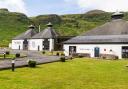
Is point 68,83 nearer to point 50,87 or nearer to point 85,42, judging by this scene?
point 50,87

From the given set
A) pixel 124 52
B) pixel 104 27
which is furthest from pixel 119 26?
pixel 124 52

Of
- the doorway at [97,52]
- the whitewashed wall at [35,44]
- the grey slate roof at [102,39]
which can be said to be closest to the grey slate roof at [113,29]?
the grey slate roof at [102,39]

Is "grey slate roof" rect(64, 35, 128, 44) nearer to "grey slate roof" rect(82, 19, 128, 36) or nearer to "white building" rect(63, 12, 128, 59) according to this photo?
"white building" rect(63, 12, 128, 59)

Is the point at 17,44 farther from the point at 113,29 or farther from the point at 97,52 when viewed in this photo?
the point at 113,29

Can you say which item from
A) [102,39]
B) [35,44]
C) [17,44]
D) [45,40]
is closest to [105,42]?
[102,39]

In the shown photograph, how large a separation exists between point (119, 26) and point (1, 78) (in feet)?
139

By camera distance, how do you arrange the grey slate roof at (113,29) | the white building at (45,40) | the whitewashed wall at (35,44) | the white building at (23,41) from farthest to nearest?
the white building at (23,41)
the whitewashed wall at (35,44)
the white building at (45,40)
the grey slate roof at (113,29)

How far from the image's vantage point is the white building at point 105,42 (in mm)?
59938

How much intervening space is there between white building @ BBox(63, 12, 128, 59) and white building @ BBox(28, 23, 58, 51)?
68.9ft

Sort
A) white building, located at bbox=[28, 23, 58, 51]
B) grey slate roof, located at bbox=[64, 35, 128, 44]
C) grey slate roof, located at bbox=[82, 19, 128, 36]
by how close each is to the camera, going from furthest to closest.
A: white building, located at bbox=[28, 23, 58, 51] → grey slate roof, located at bbox=[82, 19, 128, 36] → grey slate roof, located at bbox=[64, 35, 128, 44]

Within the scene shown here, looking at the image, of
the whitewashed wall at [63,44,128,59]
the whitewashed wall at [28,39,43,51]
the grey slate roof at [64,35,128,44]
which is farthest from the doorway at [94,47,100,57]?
the whitewashed wall at [28,39,43,51]

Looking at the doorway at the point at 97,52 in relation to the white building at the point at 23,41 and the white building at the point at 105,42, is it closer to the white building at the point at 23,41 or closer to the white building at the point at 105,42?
the white building at the point at 105,42

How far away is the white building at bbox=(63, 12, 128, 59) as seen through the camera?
5994 centimetres

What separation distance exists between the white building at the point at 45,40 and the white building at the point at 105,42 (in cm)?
2100
